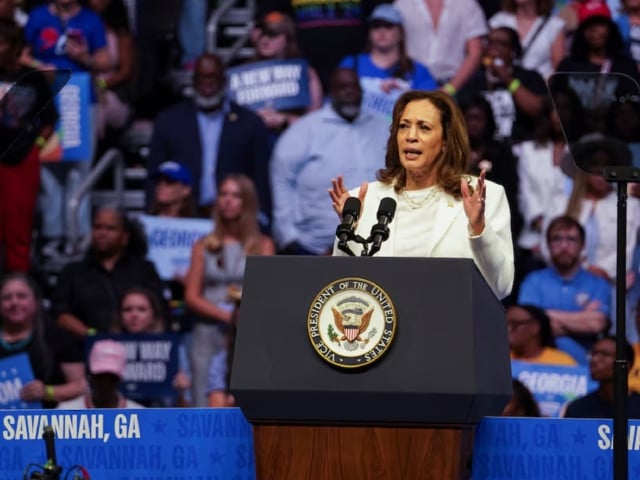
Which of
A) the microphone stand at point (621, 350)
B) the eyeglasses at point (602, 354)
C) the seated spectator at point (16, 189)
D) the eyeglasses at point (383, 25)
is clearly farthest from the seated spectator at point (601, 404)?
the seated spectator at point (16, 189)

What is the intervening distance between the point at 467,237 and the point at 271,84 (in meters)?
5.56

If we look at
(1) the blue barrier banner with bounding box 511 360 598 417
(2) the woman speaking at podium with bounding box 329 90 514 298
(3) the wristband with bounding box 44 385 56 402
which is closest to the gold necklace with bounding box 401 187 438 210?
(2) the woman speaking at podium with bounding box 329 90 514 298

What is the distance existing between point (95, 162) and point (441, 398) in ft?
22.3

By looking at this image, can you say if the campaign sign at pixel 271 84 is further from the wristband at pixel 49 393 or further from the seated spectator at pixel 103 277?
the wristband at pixel 49 393

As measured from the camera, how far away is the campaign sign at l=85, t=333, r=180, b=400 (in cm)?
908

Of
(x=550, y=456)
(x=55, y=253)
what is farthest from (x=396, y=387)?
(x=55, y=253)

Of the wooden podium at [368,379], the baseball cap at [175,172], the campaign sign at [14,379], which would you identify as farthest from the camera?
the baseball cap at [175,172]

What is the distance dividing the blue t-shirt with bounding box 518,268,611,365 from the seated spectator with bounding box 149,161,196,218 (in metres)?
2.12

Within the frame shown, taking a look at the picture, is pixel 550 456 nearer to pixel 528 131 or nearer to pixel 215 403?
pixel 215 403

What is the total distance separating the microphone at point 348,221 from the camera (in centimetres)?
429

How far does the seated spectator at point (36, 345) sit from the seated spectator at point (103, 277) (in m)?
0.21

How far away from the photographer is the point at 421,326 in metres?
4.05

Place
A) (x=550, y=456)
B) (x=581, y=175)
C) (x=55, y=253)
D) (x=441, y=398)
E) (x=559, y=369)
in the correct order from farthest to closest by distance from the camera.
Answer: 1. (x=55, y=253)
2. (x=581, y=175)
3. (x=559, y=369)
4. (x=550, y=456)
5. (x=441, y=398)

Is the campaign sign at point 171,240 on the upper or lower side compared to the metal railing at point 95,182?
lower
